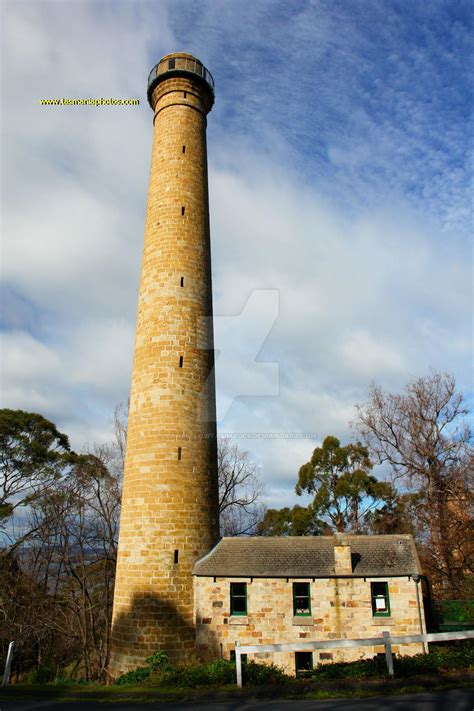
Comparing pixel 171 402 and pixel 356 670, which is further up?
pixel 171 402

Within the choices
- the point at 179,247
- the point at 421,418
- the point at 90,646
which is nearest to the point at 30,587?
the point at 90,646

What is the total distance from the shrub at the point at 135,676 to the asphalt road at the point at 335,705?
132 inches

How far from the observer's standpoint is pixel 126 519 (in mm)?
14461

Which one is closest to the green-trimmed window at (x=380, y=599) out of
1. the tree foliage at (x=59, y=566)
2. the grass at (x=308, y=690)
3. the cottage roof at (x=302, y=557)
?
the cottage roof at (x=302, y=557)

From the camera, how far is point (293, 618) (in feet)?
44.1

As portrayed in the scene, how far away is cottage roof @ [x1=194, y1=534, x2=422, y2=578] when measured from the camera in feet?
45.1

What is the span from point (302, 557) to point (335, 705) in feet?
22.2

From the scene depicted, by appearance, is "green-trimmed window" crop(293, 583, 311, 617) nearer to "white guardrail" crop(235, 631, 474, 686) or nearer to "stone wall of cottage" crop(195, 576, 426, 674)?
"stone wall of cottage" crop(195, 576, 426, 674)

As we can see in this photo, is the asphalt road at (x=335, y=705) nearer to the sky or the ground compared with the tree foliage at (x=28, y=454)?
nearer to the ground

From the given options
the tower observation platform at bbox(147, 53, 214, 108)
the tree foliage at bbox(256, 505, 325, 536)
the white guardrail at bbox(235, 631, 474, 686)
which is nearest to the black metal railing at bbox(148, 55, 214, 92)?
the tower observation platform at bbox(147, 53, 214, 108)

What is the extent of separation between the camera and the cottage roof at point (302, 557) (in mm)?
13750

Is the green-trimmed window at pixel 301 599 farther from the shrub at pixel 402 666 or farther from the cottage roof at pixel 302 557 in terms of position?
the shrub at pixel 402 666

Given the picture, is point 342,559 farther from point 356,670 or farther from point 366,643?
point 366,643

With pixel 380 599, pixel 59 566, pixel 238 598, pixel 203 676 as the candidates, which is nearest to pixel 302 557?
pixel 238 598
